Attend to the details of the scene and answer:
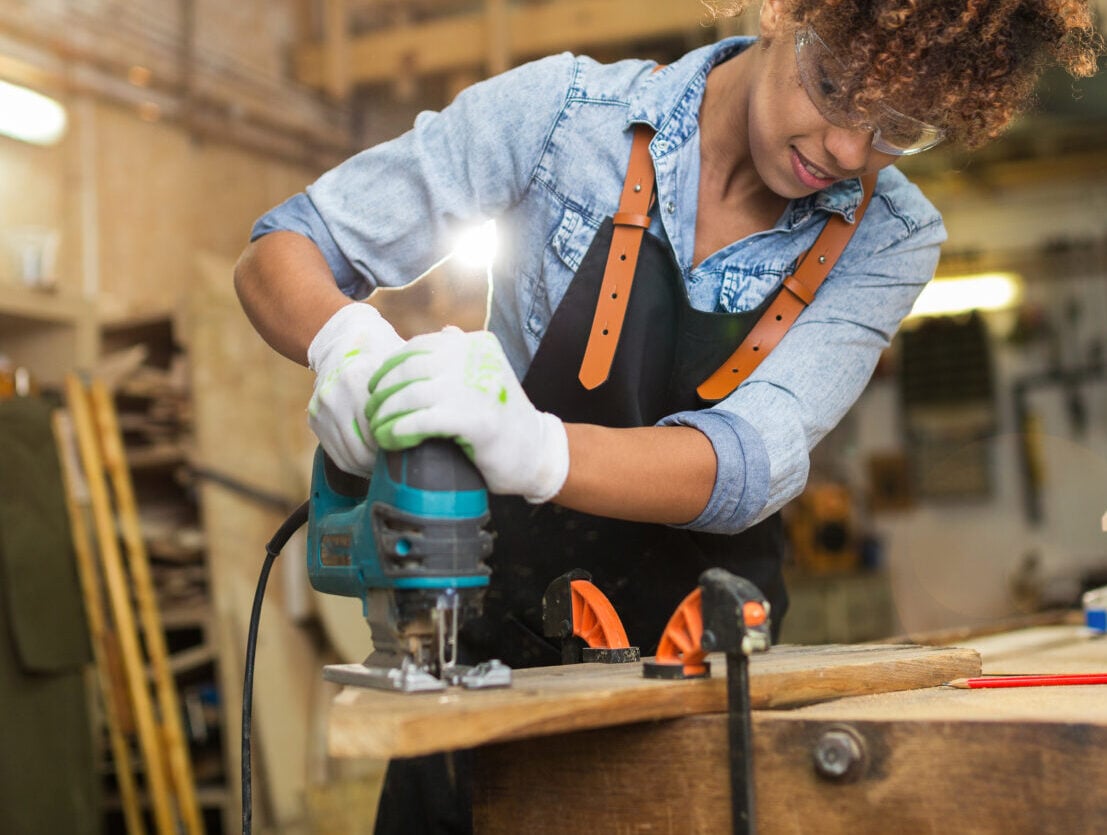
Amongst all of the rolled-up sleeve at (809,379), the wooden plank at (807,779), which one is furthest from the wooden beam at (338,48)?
the wooden plank at (807,779)

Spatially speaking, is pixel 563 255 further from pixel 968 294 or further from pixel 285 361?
pixel 968 294

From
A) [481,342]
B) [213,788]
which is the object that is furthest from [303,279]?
[213,788]

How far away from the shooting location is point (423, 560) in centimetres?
95

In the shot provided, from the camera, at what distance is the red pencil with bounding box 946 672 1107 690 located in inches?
47.9

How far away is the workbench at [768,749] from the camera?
2.68ft

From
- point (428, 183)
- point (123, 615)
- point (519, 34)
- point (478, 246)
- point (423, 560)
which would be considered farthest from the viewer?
point (519, 34)

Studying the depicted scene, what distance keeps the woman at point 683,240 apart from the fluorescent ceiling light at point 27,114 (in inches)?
119

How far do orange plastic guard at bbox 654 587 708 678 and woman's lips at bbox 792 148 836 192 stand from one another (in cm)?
65

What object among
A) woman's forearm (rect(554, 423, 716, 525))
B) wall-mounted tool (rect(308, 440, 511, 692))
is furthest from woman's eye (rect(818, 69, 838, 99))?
wall-mounted tool (rect(308, 440, 511, 692))

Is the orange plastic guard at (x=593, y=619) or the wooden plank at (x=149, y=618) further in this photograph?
the wooden plank at (x=149, y=618)

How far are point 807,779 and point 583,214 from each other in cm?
85

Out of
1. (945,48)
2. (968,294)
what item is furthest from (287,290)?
(968,294)

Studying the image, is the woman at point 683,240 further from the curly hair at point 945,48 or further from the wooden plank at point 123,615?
the wooden plank at point 123,615

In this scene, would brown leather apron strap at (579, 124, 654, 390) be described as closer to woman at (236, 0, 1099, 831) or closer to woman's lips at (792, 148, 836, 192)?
woman at (236, 0, 1099, 831)
